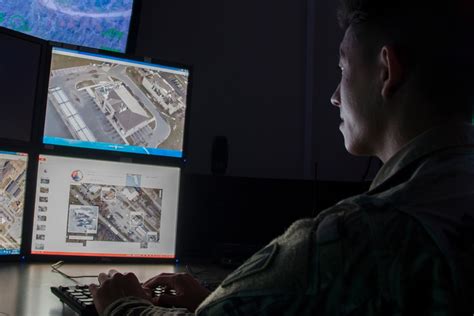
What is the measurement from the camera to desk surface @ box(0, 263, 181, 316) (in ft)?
2.91

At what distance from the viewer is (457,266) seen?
52 cm

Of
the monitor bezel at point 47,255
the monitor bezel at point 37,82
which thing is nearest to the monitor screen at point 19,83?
the monitor bezel at point 37,82

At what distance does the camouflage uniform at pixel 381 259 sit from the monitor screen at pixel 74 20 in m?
1.68

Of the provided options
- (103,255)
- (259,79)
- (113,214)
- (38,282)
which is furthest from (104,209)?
(259,79)

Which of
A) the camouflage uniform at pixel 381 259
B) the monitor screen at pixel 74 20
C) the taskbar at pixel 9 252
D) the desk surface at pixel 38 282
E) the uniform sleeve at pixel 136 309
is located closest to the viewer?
the camouflage uniform at pixel 381 259

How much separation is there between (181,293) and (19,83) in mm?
869

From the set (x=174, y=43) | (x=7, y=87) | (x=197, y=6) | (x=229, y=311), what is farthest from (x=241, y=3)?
(x=229, y=311)

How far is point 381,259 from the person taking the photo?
521 millimetres

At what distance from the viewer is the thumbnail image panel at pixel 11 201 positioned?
1.38 m

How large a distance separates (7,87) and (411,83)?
1.19 metres

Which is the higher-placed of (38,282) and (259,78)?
(259,78)

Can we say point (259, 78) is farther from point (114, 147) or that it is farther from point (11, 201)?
point (11, 201)

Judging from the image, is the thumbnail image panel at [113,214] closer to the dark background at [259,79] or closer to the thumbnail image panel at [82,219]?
the thumbnail image panel at [82,219]

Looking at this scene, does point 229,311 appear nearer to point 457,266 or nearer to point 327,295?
point 327,295
